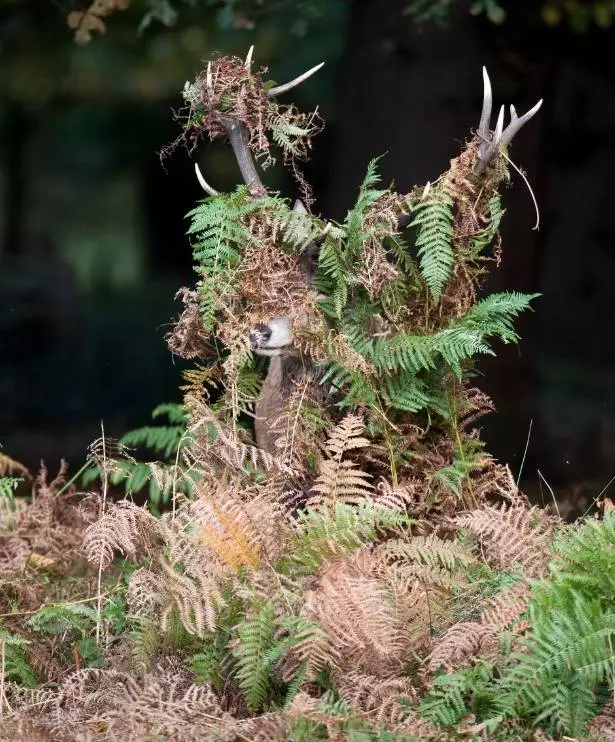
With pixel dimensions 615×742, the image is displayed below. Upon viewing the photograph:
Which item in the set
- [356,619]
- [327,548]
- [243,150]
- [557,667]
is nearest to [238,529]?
[327,548]

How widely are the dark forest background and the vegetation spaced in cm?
129

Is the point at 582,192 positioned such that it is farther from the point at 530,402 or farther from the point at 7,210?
the point at 7,210

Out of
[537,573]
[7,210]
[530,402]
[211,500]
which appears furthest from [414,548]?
[7,210]

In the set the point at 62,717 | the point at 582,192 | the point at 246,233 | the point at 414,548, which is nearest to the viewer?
the point at 62,717

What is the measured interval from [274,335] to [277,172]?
2.04 metres

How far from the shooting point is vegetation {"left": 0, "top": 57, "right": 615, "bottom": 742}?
2863 millimetres

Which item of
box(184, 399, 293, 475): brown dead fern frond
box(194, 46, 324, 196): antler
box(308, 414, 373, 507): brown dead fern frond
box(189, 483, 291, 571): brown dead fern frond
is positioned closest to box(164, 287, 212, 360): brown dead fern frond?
box(184, 399, 293, 475): brown dead fern frond

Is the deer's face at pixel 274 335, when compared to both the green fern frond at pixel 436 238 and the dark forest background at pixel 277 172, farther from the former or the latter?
the dark forest background at pixel 277 172

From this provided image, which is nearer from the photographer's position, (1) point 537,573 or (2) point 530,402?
(1) point 537,573

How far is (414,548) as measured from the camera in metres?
3.61

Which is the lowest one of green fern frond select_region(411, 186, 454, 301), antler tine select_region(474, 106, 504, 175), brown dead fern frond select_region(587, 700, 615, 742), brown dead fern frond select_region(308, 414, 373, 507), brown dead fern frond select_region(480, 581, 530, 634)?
brown dead fern frond select_region(587, 700, 615, 742)

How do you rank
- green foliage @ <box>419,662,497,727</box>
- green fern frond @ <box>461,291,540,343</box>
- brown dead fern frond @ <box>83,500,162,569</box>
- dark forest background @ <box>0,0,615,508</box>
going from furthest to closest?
dark forest background @ <box>0,0,615,508</box> → green fern frond @ <box>461,291,540,343</box> → brown dead fern frond @ <box>83,500,162,569</box> → green foliage @ <box>419,662,497,727</box>

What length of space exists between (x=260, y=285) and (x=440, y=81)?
2295 mm

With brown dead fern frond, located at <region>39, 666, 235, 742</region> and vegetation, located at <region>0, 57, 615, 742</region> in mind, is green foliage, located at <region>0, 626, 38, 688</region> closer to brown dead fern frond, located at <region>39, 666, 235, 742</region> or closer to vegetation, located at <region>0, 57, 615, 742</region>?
vegetation, located at <region>0, 57, 615, 742</region>
